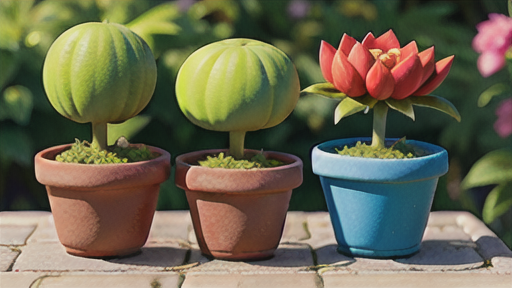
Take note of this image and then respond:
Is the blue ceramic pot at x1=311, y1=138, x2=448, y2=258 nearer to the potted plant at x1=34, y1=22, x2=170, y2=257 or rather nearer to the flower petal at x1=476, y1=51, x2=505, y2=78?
the potted plant at x1=34, y1=22, x2=170, y2=257

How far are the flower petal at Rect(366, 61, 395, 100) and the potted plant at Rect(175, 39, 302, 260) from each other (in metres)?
0.30

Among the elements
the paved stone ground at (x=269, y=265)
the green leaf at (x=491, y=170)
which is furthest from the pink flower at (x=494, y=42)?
the paved stone ground at (x=269, y=265)

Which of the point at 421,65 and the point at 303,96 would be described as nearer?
the point at 421,65

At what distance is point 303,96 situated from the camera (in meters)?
4.10

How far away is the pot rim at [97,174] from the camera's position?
2822 mm

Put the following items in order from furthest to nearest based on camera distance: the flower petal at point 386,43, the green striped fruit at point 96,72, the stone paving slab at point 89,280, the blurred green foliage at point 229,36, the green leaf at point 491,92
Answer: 1. the blurred green foliage at point 229,36
2. the green leaf at point 491,92
3. the flower petal at point 386,43
4. the green striped fruit at point 96,72
5. the stone paving slab at point 89,280

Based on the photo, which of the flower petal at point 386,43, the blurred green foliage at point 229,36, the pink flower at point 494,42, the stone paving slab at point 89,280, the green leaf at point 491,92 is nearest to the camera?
the stone paving slab at point 89,280

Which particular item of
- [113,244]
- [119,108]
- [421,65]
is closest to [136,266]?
[113,244]

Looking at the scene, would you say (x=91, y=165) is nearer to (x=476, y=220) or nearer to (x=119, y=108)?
(x=119, y=108)

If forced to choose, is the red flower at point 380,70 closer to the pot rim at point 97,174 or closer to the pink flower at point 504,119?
the pot rim at point 97,174

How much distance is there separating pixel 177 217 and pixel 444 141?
5.33ft

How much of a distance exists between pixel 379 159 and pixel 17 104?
2082mm

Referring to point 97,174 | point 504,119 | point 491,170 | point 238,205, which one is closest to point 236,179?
point 238,205

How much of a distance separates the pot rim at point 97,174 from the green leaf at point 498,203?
2.02m
